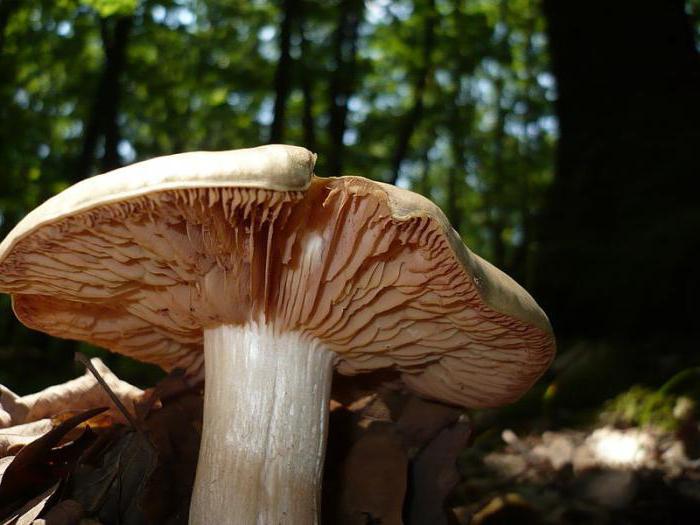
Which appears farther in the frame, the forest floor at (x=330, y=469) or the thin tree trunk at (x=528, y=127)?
the thin tree trunk at (x=528, y=127)

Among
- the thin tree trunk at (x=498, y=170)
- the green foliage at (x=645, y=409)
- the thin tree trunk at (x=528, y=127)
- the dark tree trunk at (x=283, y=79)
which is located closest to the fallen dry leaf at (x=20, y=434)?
the green foliage at (x=645, y=409)

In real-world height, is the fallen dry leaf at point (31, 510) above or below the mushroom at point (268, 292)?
below

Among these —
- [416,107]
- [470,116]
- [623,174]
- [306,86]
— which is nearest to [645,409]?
[623,174]

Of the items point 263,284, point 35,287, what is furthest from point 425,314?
point 35,287

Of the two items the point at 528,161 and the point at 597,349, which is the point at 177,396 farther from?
the point at 528,161

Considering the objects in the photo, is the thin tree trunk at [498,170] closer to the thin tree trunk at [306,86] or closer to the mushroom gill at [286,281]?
the thin tree trunk at [306,86]

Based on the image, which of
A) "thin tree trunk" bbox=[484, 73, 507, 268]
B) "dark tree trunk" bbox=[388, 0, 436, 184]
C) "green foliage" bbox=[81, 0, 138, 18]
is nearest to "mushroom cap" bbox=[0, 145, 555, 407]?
"green foliage" bbox=[81, 0, 138, 18]

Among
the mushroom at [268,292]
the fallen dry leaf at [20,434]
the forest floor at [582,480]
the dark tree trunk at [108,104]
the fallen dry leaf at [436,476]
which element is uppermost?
the dark tree trunk at [108,104]
